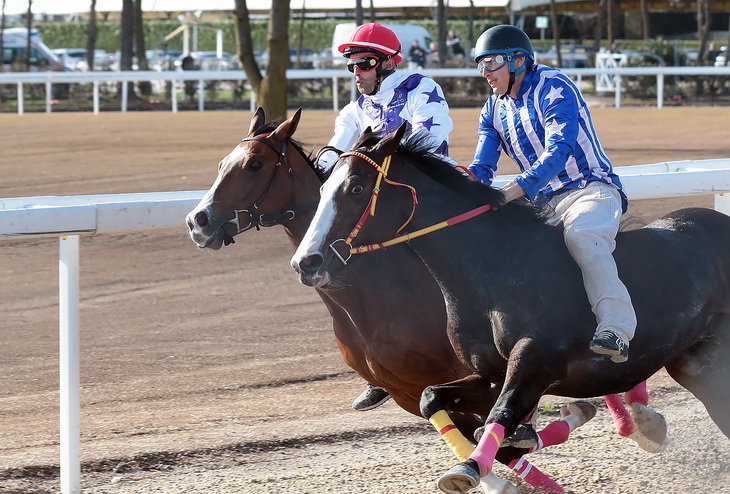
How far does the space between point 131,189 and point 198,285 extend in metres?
4.10

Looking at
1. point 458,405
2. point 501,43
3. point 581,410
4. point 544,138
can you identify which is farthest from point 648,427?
point 501,43

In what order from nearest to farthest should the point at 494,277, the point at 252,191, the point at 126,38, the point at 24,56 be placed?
the point at 494,277, the point at 252,191, the point at 126,38, the point at 24,56

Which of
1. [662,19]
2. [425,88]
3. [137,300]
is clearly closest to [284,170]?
[425,88]

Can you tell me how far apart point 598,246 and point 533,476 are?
3.44ft

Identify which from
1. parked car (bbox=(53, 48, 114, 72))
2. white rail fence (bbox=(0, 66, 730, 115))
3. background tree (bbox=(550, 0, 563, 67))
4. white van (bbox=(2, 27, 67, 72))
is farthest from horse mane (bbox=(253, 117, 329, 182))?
parked car (bbox=(53, 48, 114, 72))

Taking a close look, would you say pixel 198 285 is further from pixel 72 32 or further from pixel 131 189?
pixel 72 32

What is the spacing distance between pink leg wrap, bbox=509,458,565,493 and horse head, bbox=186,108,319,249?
4.48 feet

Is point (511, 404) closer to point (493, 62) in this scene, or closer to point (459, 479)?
point (459, 479)

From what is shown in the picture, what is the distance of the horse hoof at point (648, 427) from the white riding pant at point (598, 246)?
1.04 m

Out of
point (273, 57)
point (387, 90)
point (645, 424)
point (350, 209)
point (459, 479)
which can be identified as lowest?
point (645, 424)

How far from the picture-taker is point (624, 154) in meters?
15.1

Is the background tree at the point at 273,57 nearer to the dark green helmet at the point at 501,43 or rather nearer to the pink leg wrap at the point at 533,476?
the dark green helmet at the point at 501,43

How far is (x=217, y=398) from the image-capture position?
5.95 m

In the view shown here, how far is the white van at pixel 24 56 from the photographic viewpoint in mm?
38094
